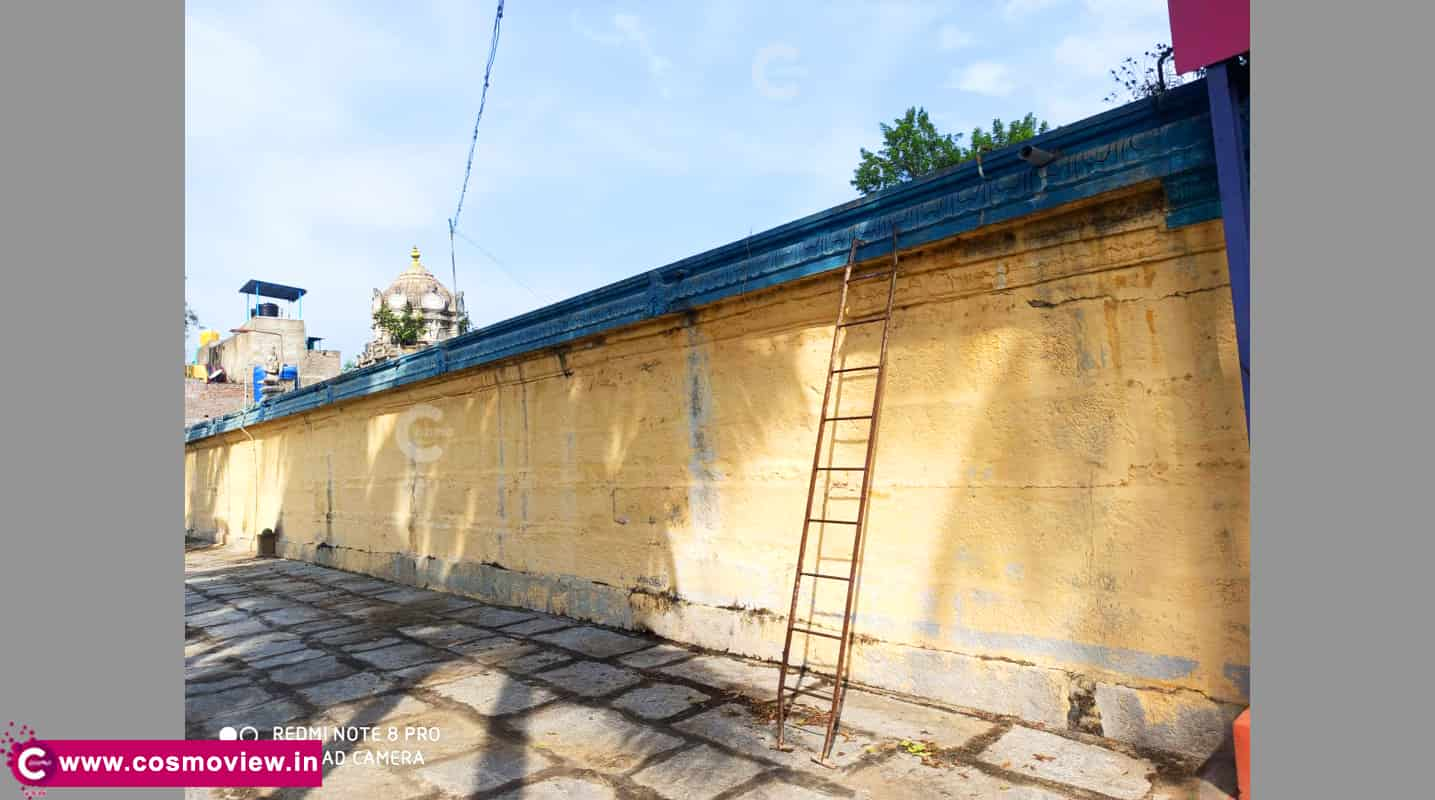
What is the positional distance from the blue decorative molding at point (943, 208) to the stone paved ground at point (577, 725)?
8.68ft

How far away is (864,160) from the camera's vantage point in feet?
85.9

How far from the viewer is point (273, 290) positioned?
44.3 meters

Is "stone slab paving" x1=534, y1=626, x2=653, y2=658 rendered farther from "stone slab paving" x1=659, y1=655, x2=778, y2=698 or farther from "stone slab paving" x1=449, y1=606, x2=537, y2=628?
"stone slab paving" x1=449, y1=606, x2=537, y2=628

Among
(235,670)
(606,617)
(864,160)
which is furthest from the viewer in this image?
(864,160)

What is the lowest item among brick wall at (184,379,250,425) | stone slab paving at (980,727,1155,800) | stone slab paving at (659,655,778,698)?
stone slab paving at (659,655,778,698)

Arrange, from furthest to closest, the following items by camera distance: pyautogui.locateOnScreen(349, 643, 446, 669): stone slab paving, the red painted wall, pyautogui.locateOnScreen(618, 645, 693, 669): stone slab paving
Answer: pyautogui.locateOnScreen(349, 643, 446, 669): stone slab paving < pyautogui.locateOnScreen(618, 645, 693, 669): stone slab paving < the red painted wall

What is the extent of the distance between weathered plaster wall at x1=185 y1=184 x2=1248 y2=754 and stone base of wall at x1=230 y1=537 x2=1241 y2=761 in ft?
0.04

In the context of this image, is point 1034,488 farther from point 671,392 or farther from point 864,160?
point 864,160

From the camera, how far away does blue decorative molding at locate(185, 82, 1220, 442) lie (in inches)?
152

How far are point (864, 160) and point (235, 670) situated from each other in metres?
23.6

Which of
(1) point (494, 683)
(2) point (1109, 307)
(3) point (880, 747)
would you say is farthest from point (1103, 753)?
(1) point (494, 683)

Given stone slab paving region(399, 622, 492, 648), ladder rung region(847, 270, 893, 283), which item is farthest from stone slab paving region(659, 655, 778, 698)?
ladder rung region(847, 270, 893, 283)

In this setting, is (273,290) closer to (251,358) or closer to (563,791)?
(251,358)
